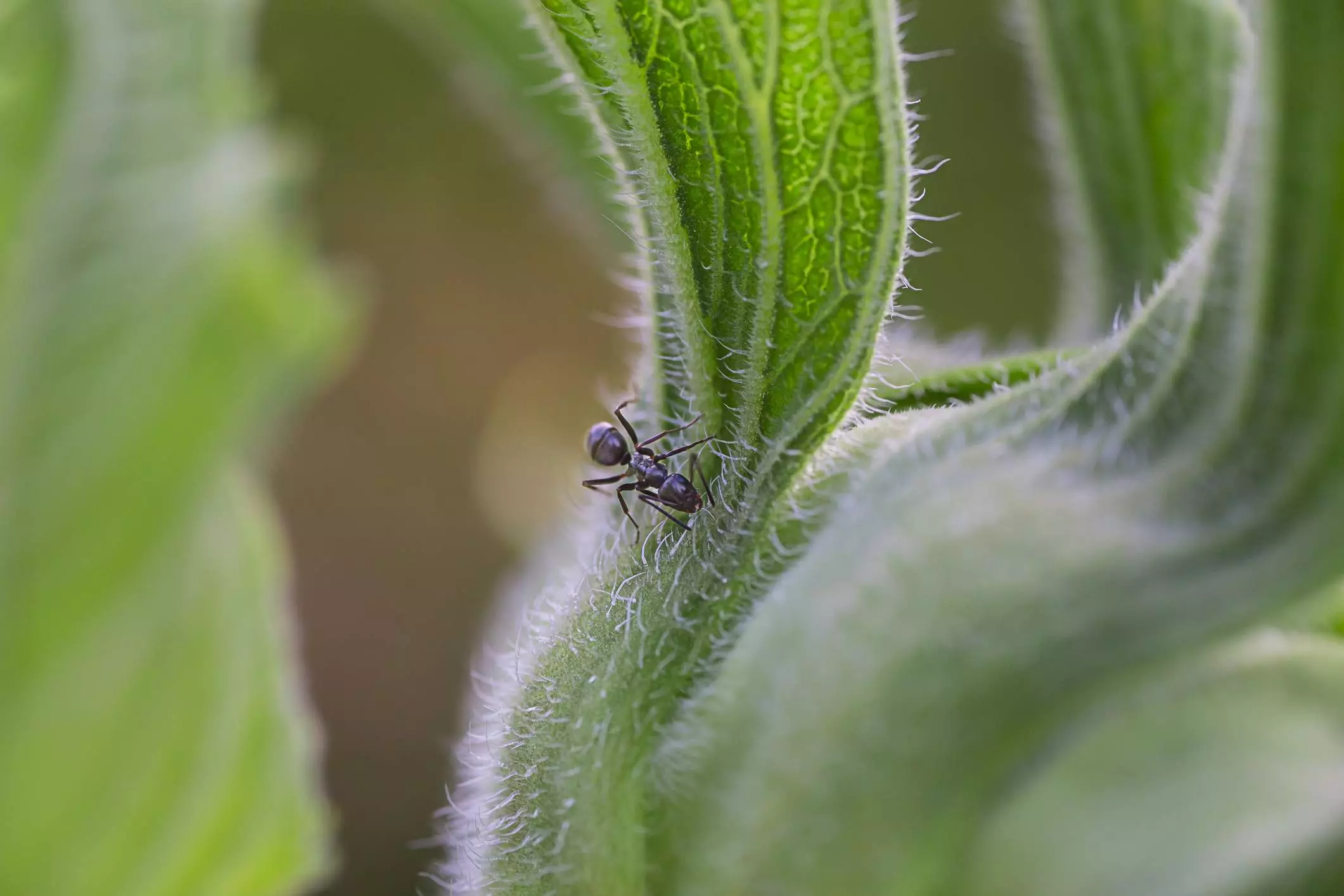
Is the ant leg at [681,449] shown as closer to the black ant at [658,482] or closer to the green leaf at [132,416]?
the black ant at [658,482]

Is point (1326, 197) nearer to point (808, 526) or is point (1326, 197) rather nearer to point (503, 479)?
point (808, 526)

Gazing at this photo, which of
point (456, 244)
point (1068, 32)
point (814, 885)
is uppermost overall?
point (1068, 32)

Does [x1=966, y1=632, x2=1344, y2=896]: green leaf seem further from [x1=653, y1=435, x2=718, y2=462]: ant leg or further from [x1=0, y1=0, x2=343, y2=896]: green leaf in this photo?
[x1=0, y1=0, x2=343, y2=896]: green leaf

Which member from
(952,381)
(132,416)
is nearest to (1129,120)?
(952,381)

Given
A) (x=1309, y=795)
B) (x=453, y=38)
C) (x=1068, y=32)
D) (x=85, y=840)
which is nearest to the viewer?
(x=1309, y=795)

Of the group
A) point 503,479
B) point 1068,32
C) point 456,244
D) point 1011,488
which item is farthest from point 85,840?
point 456,244

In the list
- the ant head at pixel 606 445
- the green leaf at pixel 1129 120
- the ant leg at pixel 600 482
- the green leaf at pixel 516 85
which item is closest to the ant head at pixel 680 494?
the ant leg at pixel 600 482
